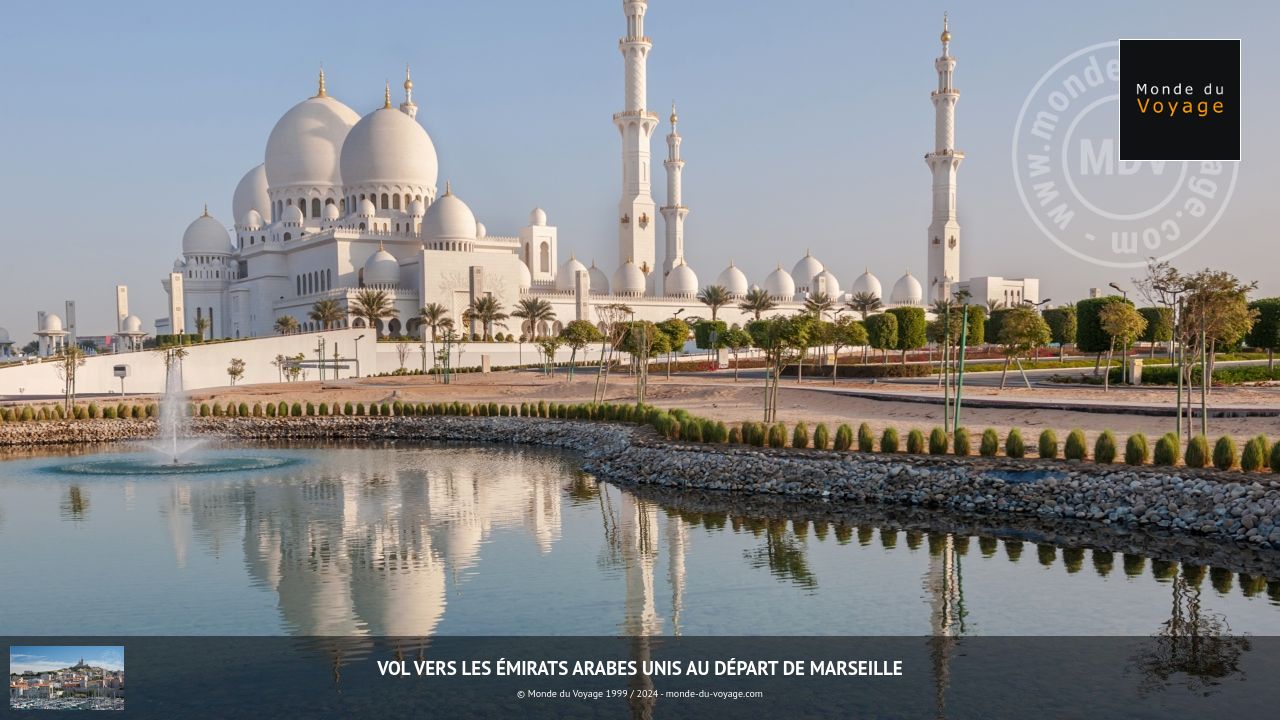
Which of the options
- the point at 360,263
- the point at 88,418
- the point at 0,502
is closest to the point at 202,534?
the point at 0,502

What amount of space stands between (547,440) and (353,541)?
50.1 feet

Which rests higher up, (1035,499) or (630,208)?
(630,208)

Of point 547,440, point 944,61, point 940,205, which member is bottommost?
point 547,440

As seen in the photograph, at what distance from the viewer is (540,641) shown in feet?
36.5

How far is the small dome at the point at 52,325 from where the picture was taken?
8731 cm

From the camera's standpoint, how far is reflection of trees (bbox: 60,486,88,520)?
19281mm

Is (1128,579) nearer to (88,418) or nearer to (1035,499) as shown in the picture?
(1035,499)

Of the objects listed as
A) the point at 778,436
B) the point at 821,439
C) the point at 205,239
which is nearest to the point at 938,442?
the point at 821,439

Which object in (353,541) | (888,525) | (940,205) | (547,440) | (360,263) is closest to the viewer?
(353,541)

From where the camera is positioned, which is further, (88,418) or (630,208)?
(630,208)

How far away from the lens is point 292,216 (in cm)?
7894

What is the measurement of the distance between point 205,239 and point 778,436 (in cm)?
7189

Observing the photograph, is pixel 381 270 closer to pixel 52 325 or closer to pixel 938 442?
pixel 52 325

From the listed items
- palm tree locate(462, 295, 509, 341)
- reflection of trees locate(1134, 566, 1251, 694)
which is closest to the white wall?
palm tree locate(462, 295, 509, 341)
